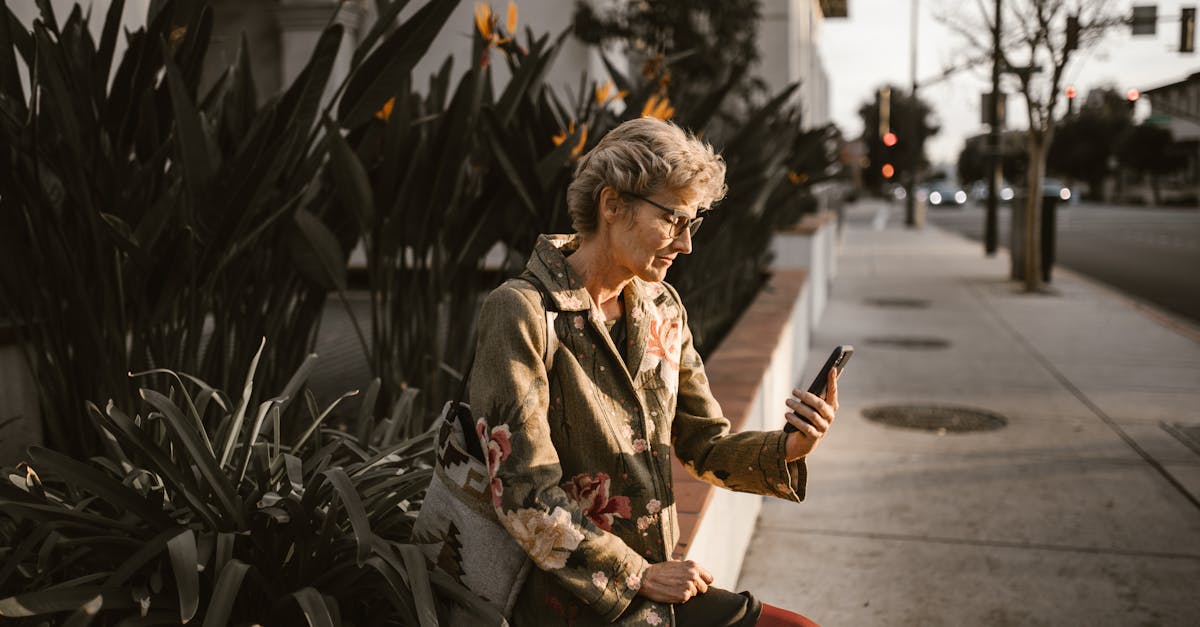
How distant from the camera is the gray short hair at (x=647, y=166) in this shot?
72.4 inches

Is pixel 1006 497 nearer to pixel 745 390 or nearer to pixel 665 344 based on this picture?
pixel 745 390

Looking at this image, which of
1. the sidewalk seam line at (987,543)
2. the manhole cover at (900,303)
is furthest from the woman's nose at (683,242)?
the manhole cover at (900,303)

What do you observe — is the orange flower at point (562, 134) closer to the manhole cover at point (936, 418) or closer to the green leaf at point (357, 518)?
the green leaf at point (357, 518)

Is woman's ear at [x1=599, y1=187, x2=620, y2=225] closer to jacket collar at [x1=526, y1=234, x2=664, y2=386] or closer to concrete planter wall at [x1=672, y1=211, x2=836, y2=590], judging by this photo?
jacket collar at [x1=526, y1=234, x2=664, y2=386]

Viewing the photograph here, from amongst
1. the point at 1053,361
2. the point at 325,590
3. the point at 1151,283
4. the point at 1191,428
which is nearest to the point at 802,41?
the point at 1151,283

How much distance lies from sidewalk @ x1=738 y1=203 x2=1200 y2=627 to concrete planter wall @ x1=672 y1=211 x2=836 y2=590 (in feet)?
0.82

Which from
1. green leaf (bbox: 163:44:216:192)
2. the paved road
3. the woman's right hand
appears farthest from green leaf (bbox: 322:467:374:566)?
the paved road

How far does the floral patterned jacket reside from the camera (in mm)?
1716

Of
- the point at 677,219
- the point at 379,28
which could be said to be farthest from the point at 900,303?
the point at 677,219

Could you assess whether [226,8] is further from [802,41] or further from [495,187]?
[802,41]

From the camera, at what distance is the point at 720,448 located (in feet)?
7.05

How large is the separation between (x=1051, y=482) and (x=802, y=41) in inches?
914

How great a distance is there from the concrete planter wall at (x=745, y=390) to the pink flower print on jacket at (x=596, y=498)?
78 centimetres

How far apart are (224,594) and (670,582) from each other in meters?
0.74
